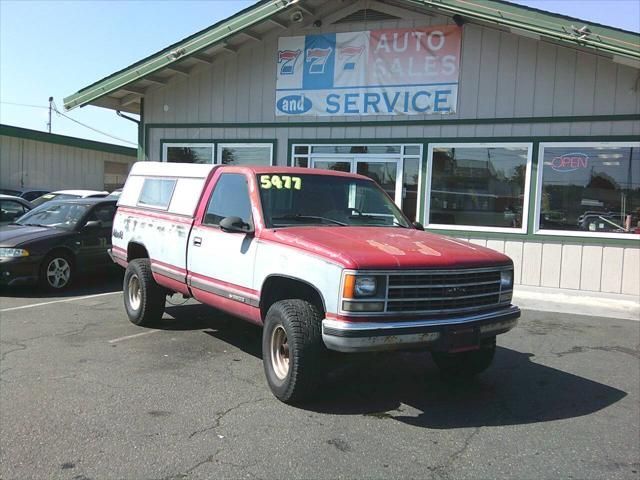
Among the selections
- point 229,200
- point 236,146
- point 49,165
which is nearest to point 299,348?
point 229,200

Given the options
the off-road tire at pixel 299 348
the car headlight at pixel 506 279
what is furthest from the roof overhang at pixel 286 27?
the off-road tire at pixel 299 348

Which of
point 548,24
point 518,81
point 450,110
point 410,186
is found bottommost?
point 410,186

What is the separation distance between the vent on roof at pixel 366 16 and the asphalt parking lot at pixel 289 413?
7059 mm

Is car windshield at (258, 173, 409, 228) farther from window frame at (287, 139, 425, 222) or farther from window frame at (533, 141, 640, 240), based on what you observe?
window frame at (533, 141, 640, 240)

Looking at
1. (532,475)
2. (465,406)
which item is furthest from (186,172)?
(532,475)

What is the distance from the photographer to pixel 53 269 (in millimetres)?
9539

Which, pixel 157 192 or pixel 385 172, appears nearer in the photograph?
pixel 157 192

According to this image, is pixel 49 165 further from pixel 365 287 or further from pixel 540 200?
pixel 365 287

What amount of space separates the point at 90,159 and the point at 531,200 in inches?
1115

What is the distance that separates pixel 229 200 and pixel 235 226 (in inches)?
27.2

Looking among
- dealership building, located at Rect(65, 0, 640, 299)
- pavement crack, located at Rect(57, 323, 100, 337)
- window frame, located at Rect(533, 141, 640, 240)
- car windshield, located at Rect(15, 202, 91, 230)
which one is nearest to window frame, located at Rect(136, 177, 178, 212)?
pavement crack, located at Rect(57, 323, 100, 337)

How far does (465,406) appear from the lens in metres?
4.71

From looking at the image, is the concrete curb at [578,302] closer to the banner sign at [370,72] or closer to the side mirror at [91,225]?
the banner sign at [370,72]

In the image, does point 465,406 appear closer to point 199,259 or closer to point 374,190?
point 374,190
